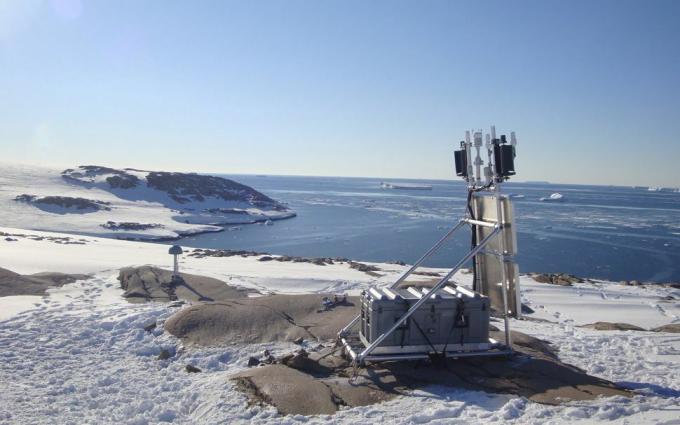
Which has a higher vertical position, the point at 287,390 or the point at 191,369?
the point at 287,390

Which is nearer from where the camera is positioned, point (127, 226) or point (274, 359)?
point (274, 359)

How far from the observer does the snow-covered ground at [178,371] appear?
6.07 metres

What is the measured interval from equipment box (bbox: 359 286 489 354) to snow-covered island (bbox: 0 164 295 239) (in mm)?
48126

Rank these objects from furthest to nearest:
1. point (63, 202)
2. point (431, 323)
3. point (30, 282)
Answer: point (63, 202) → point (30, 282) → point (431, 323)

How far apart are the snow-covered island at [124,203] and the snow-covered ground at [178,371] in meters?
43.1

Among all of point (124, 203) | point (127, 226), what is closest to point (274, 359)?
point (127, 226)

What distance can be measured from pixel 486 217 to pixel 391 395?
10.9 feet

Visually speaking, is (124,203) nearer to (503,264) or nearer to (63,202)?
(63,202)

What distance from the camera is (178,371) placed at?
26.6 ft

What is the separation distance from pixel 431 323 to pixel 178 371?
12.8 feet

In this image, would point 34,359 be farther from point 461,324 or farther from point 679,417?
point 679,417

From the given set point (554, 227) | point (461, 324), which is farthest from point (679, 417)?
point (554, 227)

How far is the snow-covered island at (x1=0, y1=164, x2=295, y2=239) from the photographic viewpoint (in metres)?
55.3

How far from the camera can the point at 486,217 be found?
332 inches
